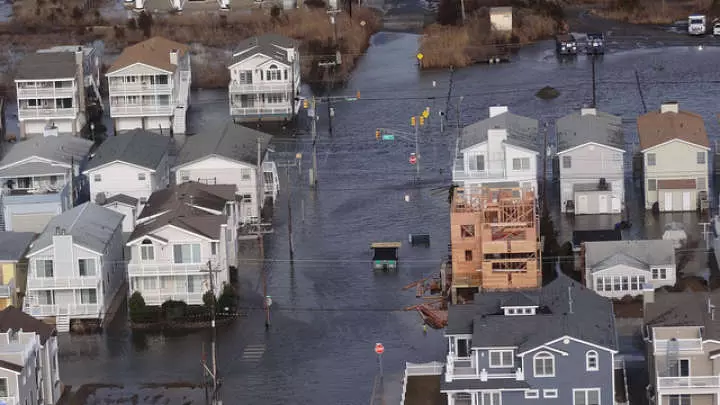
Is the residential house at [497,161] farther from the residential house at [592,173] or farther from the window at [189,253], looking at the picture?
the window at [189,253]

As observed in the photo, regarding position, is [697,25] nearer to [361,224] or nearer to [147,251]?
[361,224]

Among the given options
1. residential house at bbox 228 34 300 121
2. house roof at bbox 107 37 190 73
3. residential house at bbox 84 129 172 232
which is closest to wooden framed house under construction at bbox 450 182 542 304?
residential house at bbox 84 129 172 232

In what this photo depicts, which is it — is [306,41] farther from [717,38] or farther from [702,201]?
[702,201]

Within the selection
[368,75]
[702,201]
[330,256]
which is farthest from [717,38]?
[330,256]

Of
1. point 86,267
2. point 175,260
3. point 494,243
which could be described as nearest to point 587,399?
point 494,243

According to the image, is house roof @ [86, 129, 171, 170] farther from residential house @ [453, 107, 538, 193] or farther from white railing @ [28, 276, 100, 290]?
residential house @ [453, 107, 538, 193]

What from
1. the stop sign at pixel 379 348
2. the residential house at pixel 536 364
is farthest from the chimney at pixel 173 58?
the residential house at pixel 536 364

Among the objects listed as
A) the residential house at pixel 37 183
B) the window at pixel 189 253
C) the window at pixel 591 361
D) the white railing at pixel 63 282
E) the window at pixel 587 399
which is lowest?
the window at pixel 587 399
